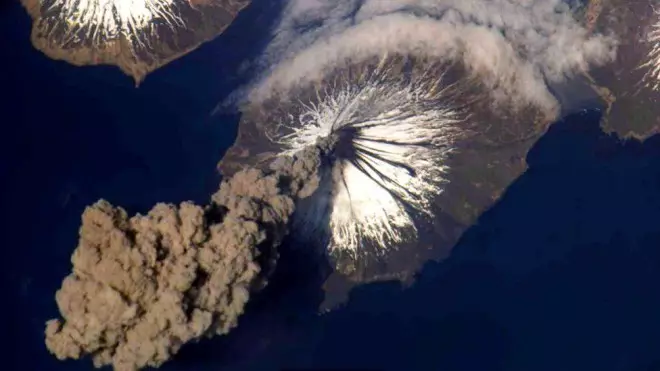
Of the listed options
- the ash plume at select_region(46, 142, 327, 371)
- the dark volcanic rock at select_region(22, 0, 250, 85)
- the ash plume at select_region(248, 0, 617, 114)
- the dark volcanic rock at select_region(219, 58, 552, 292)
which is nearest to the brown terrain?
the ash plume at select_region(248, 0, 617, 114)

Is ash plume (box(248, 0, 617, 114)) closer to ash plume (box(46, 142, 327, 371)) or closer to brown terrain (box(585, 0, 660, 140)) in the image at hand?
brown terrain (box(585, 0, 660, 140))

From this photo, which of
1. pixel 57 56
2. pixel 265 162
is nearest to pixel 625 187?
pixel 265 162

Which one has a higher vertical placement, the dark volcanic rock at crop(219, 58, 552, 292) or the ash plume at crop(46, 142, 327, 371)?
the dark volcanic rock at crop(219, 58, 552, 292)

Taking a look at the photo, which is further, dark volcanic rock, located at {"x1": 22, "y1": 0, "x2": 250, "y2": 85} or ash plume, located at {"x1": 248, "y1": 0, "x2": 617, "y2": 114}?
dark volcanic rock, located at {"x1": 22, "y1": 0, "x2": 250, "y2": 85}

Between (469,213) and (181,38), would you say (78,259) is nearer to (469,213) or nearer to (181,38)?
(181,38)

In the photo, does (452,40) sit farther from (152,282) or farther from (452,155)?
(152,282)

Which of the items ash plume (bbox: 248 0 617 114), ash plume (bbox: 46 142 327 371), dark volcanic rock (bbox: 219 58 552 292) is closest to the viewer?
ash plume (bbox: 46 142 327 371)
